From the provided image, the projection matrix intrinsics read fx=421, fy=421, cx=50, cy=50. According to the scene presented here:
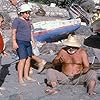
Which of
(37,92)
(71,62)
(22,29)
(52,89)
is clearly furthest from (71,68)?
(22,29)

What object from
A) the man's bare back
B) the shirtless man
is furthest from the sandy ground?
the man's bare back

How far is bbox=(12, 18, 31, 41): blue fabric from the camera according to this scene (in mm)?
8262

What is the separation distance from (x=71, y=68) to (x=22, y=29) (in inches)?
49.4

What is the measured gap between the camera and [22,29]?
8359 mm

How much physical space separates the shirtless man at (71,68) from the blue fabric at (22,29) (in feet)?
2.68

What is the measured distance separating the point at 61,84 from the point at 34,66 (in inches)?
72.6

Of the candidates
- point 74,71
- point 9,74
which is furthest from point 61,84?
point 9,74

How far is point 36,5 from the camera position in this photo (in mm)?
20734

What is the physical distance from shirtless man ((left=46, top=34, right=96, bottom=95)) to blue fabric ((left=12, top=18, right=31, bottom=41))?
2.68 ft

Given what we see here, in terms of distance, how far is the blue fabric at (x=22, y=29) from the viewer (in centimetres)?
826

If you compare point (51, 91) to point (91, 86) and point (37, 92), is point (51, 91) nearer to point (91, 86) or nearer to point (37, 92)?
point (37, 92)

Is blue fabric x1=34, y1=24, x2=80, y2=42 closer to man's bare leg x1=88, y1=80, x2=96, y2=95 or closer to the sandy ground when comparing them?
the sandy ground

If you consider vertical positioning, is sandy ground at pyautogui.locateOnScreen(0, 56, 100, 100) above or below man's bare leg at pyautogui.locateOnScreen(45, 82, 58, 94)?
below

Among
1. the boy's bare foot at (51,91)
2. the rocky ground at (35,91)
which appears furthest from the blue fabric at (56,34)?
the boy's bare foot at (51,91)
